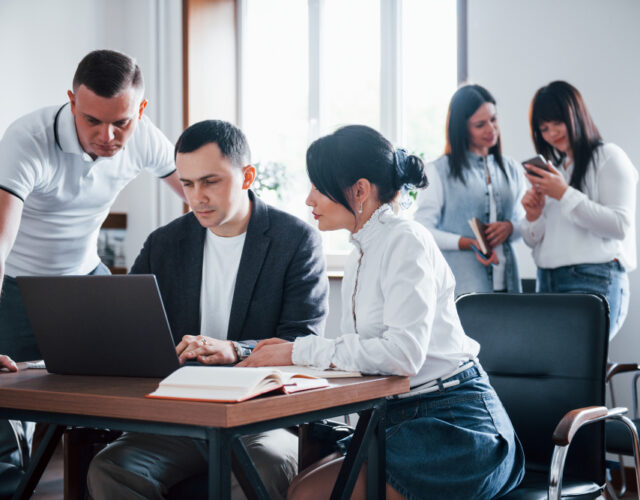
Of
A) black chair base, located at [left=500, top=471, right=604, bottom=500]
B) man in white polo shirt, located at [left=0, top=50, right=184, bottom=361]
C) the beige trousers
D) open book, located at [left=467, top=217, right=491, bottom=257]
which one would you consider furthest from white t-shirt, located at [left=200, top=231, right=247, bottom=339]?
open book, located at [left=467, top=217, right=491, bottom=257]

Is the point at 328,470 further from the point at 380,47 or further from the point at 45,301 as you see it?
the point at 380,47

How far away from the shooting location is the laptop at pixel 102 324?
48.9 inches

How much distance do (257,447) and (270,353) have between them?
0.90 feet

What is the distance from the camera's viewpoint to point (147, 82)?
14.0 feet

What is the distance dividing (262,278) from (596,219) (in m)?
1.25

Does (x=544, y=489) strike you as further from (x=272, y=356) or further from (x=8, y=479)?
(x=8, y=479)

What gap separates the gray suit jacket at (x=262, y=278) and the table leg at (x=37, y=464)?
46 cm

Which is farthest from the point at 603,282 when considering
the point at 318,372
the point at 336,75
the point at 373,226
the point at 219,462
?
the point at 336,75

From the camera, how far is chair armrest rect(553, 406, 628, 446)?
4.44ft

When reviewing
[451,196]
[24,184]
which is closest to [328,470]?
[24,184]

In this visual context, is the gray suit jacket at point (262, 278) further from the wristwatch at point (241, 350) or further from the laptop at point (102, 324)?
the laptop at point (102, 324)

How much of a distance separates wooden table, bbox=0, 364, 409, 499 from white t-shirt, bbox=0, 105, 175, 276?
0.80 meters

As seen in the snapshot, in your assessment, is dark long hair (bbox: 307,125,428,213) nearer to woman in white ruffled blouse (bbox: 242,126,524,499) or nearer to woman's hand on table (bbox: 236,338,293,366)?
woman in white ruffled blouse (bbox: 242,126,524,499)

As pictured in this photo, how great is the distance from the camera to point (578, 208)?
8.07ft
